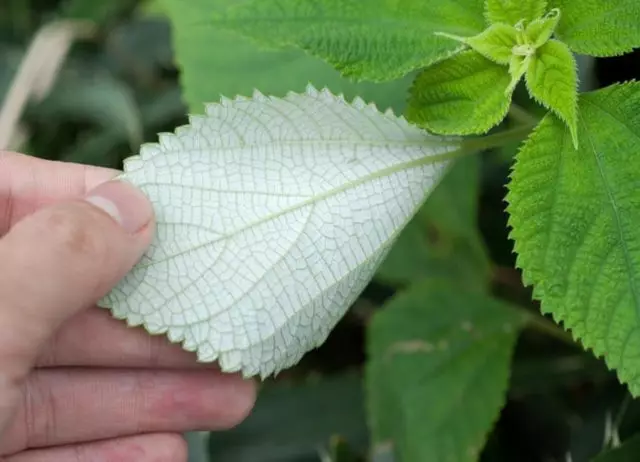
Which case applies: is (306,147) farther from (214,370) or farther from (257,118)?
(214,370)

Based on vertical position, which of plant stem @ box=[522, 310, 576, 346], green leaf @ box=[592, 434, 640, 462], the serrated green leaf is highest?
the serrated green leaf

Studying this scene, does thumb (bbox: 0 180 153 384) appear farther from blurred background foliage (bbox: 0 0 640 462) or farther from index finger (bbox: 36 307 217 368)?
blurred background foliage (bbox: 0 0 640 462)

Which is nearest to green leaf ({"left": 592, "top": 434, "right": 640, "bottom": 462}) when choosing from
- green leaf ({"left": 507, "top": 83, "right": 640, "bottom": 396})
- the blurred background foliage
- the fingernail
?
the blurred background foliage

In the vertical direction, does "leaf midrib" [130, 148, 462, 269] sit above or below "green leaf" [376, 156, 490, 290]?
above

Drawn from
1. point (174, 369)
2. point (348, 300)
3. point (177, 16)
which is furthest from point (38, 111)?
point (348, 300)

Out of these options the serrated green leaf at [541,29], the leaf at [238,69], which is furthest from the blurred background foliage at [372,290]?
the serrated green leaf at [541,29]

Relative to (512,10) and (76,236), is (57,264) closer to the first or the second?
(76,236)
